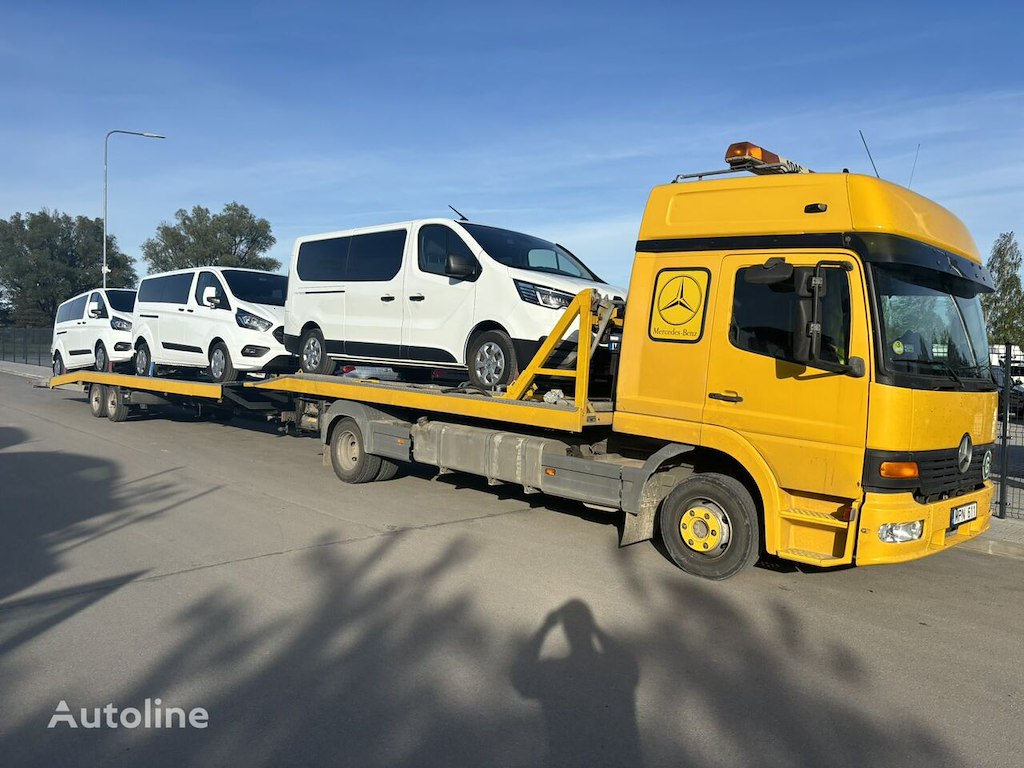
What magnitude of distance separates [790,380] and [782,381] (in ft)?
0.19

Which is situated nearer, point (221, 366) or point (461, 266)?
point (461, 266)

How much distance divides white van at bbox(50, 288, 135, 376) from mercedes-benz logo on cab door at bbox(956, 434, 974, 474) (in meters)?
14.7

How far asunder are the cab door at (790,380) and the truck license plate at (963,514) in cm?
91

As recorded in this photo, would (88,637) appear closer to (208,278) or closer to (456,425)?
(456,425)

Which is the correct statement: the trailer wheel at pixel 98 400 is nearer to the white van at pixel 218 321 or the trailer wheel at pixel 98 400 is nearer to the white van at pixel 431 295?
the white van at pixel 218 321

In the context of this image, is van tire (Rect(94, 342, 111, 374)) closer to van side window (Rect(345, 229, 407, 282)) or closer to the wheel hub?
van side window (Rect(345, 229, 407, 282))

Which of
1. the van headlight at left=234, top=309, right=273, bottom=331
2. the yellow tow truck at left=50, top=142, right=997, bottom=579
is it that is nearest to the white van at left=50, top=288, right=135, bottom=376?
the van headlight at left=234, top=309, right=273, bottom=331

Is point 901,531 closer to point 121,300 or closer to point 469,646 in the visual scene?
point 469,646

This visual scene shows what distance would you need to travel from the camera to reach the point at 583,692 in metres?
4.03

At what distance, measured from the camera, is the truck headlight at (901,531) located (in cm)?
507

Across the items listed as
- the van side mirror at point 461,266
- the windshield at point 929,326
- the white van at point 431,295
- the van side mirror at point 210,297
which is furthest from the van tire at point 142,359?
the windshield at point 929,326

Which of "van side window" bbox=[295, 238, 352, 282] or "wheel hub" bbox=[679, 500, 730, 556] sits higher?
"van side window" bbox=[295, 238, 352, 282]

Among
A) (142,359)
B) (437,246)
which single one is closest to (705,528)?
(437,246)

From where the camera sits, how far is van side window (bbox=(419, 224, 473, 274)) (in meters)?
8.57
